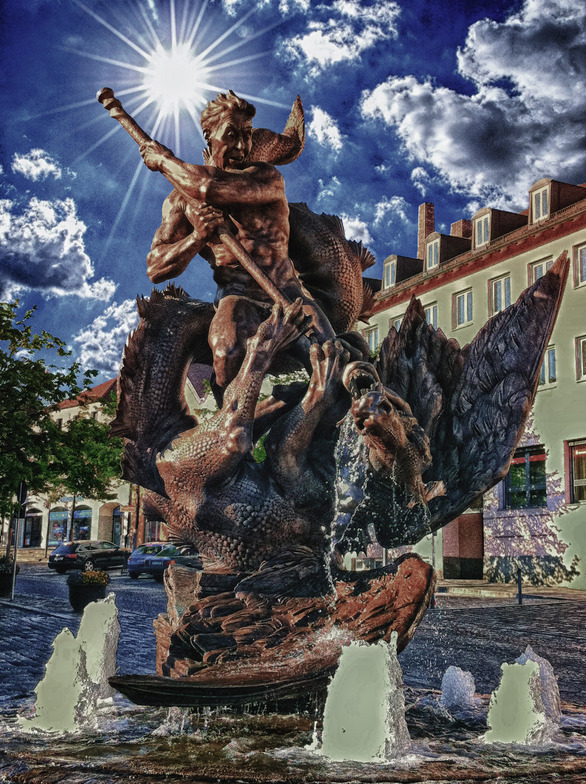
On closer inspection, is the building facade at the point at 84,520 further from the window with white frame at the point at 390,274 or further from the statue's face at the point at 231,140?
the statue's face at the point at 231,140

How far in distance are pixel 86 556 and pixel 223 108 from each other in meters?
27.3

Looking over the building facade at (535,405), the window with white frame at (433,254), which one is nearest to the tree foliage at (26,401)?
the building facade at (535,405)

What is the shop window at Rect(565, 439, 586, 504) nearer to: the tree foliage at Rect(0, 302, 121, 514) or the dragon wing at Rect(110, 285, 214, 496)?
the tree foliage at Rect(0, 302, 121, 514)

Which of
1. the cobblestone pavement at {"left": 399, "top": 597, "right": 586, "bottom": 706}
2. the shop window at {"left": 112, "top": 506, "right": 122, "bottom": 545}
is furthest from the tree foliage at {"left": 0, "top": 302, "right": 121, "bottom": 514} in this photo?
the shop window at {"left": 112, "top": 506, "right": 122, "bottom": 545}

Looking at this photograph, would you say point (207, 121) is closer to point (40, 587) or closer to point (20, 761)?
point (20, 761)

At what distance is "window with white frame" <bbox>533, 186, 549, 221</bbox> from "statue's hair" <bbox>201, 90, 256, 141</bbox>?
883 inches

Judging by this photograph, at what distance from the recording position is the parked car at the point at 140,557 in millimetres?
24984

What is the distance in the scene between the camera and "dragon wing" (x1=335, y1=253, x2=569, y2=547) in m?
5.11

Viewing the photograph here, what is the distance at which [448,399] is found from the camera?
17.4 feet

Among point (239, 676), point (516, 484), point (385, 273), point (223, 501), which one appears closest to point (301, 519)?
point (223, 501)

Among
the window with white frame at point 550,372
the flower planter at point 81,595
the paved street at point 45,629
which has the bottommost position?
the paved street at point 45,629

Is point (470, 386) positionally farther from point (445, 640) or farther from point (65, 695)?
point (445, 640)

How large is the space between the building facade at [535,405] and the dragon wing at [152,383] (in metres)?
18.5

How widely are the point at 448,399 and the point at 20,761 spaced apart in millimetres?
3220
